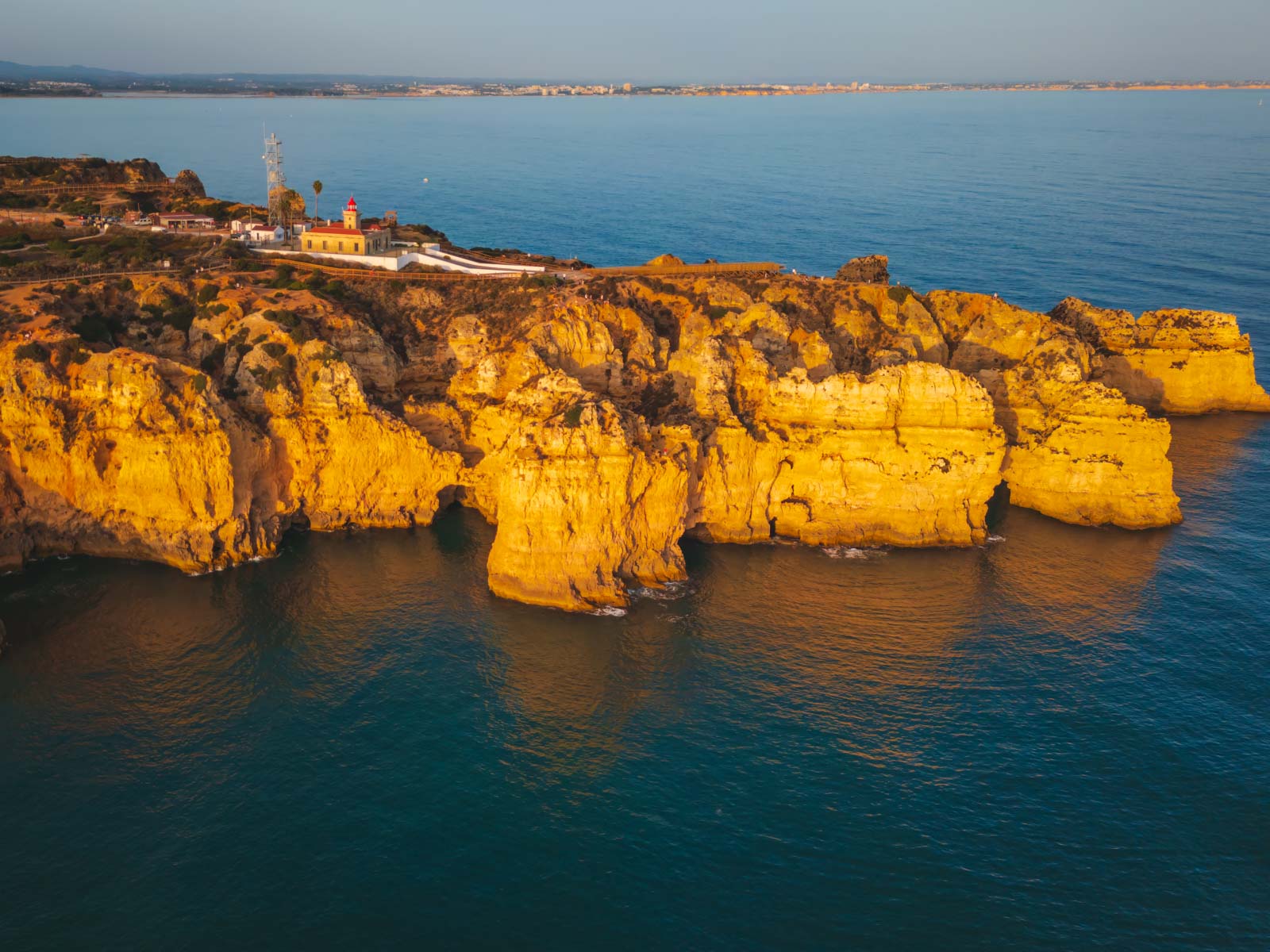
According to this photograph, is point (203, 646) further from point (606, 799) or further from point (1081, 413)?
point (1081, 413)

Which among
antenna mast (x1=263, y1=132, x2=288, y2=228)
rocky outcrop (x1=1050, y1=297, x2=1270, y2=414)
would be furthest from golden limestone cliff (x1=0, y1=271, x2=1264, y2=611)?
antenna mast (x1=263, y1=132, x2=288, y2=228)

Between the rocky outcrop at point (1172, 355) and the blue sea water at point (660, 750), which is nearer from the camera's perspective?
the blue sea water at point (660, 750)

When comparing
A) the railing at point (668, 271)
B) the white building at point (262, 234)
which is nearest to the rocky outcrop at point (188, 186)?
the white building at point (262, 234)

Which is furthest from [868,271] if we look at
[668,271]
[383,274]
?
[383,274]

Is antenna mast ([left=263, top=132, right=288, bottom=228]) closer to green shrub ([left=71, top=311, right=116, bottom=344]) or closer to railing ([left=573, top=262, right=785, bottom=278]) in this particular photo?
green shrub ([left=71, top=311, right=116, bottom=344])

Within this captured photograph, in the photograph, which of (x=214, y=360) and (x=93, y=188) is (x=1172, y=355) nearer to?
(x=214, y=360)

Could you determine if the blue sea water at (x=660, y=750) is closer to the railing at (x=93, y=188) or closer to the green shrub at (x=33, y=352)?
the green shrub at (x=33, y=352)
